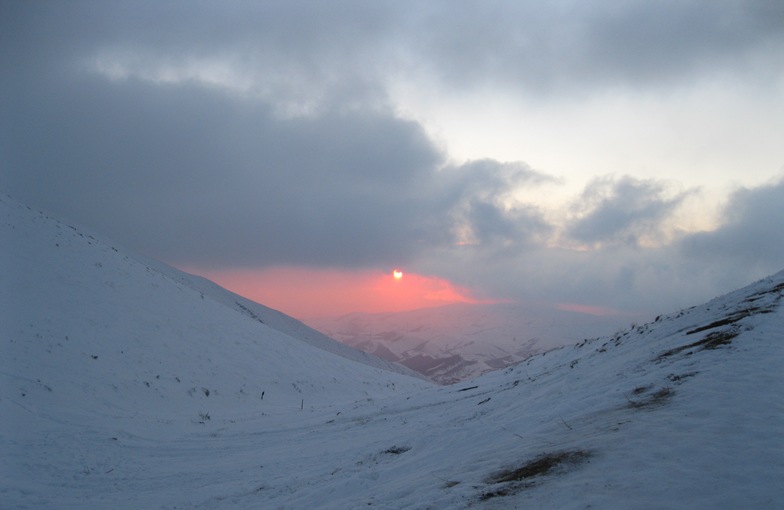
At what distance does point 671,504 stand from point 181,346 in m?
26.3

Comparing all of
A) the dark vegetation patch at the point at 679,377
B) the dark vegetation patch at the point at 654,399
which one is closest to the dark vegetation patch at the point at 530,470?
the dark vegetation patch at the point at 654,399

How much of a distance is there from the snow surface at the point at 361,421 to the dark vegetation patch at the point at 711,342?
0.29 ft

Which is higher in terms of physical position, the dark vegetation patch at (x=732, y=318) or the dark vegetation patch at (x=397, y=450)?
the dark vegetation patch at (x=732, y=318)

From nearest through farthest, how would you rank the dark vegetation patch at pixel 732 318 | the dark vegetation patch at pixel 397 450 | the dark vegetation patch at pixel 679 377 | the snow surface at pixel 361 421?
1. the snow surface at pixel 361 421
2. the dark vegetation patch at pixel 679 377
3. the dark vegetation patch at pixel 732 318
4. the dark vegetation patch at pixel 397 450

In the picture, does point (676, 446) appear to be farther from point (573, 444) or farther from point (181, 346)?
point (181, 346)

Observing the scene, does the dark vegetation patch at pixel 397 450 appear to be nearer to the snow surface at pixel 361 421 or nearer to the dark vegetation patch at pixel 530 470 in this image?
the snow surface at pixel 361 421

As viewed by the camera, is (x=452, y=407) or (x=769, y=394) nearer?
(x=769, y=394)

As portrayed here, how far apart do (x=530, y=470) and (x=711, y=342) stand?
6.11 m

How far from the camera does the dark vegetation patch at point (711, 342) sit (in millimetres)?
9992

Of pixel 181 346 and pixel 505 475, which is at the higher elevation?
pixel 181 346

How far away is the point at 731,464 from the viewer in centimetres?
599

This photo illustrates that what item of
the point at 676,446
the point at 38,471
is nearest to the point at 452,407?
the point at 676,446

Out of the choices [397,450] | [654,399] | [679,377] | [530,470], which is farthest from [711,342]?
[397,450]

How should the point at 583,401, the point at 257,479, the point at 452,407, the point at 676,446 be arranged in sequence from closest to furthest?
1. the point at 676,446
2. the point at 583,401
3. the point at 257,479
4. the point at 452,407
